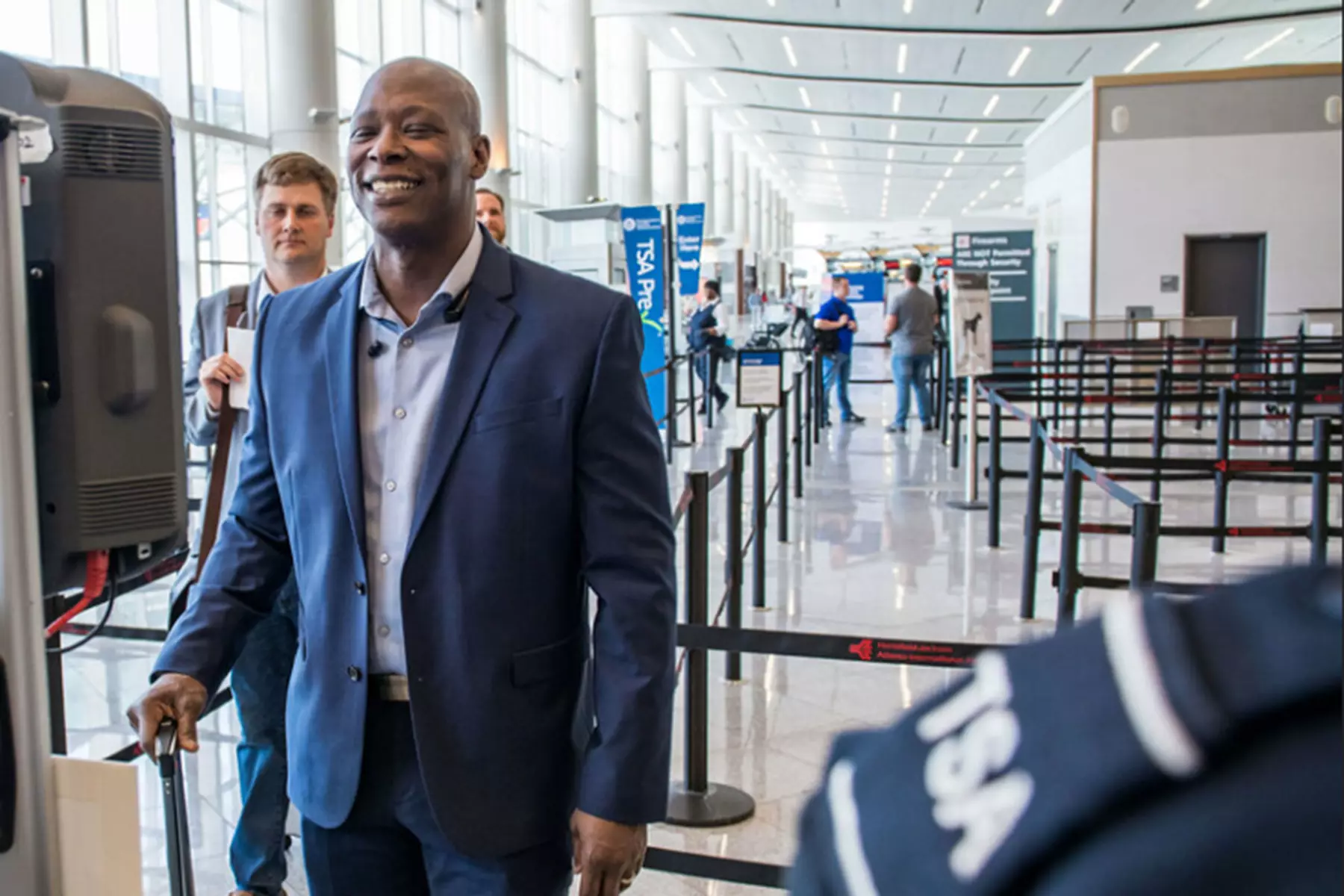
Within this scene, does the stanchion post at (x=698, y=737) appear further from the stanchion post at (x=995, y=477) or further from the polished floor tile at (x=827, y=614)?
the stanchion post at (x=995, y=477)

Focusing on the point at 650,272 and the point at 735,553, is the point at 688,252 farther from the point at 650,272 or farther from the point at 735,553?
the point at 735,553

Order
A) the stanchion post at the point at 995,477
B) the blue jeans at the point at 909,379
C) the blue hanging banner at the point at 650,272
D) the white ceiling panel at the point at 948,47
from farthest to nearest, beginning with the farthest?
the white ceiling panel at the point at 948,47, the blue jeans at the point at 909,379, the blue hanging banner at the point at 650,272, the stanchion post at the point at 995,477

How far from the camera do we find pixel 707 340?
52.0 feet

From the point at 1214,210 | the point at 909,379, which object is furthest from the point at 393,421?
the point at 1214,210

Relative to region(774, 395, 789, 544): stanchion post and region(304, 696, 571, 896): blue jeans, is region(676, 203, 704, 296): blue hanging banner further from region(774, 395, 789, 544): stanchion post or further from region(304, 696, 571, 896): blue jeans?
region(304, 696, 571, 896): blue jeans

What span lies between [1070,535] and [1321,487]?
1.66 meters

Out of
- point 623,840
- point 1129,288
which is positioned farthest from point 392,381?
point 1129,288

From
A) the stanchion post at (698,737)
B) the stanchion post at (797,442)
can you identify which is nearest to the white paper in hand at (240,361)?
the stanchion post at (698,737)

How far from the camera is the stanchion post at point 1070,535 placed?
500cm

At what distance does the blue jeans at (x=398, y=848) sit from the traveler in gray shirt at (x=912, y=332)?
11.2 metres

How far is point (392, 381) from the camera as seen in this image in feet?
6.14

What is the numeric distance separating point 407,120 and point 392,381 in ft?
1.30

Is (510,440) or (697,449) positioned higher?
(510,440)

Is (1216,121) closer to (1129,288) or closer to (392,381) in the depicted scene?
(1129,288)
